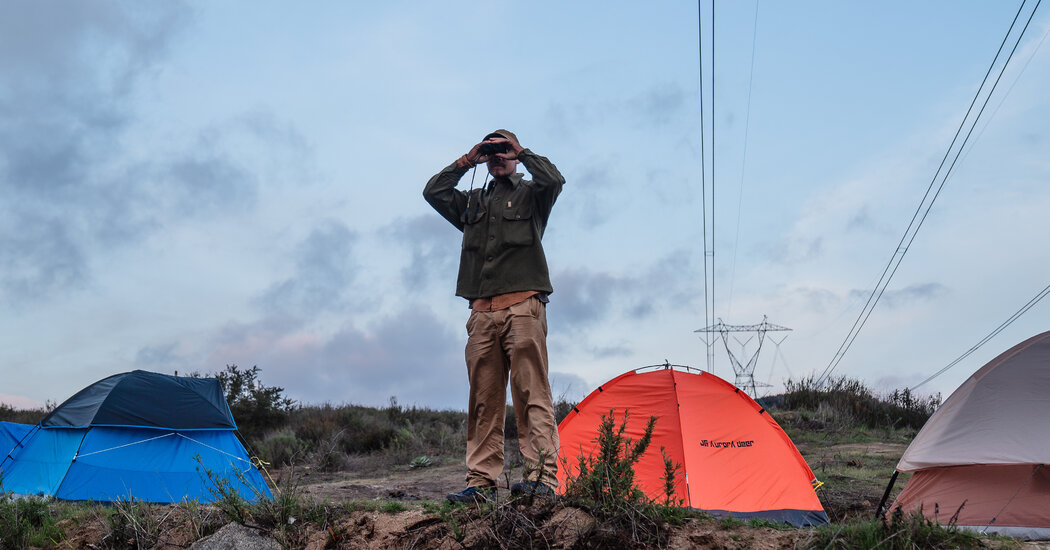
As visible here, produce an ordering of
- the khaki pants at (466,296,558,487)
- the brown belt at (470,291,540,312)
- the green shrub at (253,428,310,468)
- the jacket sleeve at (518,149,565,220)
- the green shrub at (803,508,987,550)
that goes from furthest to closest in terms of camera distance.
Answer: the green shrub at (253,428,310,468) → the jacket sleeve at (518,149,565,220) → the brown belt at (470,291,540,312) → the khaki pants at (466,296,558,487) → the green shrub at (803,508,987,550)

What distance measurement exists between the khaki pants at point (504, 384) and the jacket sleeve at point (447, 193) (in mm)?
842

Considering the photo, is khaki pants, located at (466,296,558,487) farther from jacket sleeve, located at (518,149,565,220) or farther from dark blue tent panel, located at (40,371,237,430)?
dark blue tent panel, located at (40,371,237,430)

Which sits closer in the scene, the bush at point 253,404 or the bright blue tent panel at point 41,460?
the bright blue tent panel at point 41,460

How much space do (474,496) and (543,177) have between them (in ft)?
7.07

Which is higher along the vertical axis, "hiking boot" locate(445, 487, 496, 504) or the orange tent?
the orange tent

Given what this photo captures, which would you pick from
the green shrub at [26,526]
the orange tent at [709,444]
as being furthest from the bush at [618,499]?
the green shrub at [26,526]

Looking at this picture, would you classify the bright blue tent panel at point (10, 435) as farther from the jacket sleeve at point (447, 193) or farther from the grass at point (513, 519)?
the jacket sleeve at point (447, 193)

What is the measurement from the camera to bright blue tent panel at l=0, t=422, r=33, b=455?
32.4ft

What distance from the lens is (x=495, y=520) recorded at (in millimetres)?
4242

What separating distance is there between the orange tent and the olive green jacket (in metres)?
2.56

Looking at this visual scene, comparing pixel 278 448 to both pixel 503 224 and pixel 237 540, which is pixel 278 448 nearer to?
pixel 237 540

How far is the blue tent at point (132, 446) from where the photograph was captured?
8492 mm

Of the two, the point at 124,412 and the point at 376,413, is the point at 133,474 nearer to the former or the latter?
the point at 124,412

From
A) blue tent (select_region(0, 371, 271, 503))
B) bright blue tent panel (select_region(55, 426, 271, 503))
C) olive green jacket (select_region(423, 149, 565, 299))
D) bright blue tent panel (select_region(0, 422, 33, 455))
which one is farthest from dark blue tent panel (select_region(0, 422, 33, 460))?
olive green jacket (select_region(423, 149, 565, 299))
